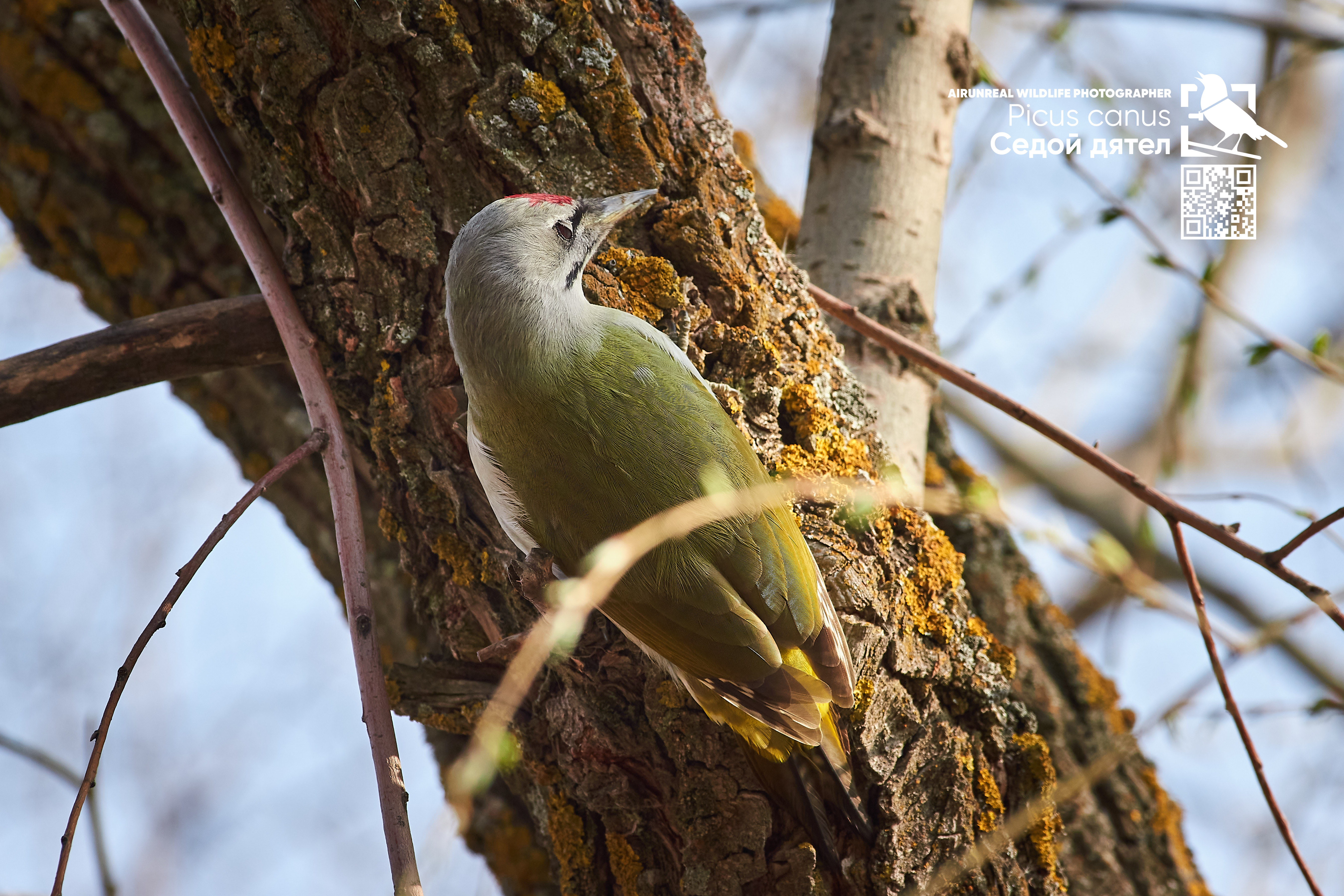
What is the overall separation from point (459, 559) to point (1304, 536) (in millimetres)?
1827

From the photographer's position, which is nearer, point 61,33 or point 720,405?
point 720,405

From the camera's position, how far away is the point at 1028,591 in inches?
141

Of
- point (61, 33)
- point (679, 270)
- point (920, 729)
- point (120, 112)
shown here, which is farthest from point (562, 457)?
point (61, 33)

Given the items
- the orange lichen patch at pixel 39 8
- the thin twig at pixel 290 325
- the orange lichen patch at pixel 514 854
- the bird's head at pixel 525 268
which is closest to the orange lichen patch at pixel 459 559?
the thin twig at pixel 290 325

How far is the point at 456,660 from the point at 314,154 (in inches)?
50.7

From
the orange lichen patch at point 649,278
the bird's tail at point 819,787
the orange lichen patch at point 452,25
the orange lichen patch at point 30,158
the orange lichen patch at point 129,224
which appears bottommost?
the bird's tail at point 819,787

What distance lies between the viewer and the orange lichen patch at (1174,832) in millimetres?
3236

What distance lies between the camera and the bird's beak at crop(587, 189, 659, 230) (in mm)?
2434

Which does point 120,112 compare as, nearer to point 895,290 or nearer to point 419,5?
point 419,5

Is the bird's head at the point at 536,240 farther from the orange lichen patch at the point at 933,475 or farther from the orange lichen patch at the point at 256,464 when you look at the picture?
the orange lichen patch at the point at 256,464

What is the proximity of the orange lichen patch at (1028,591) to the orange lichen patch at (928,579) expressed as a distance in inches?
40.3

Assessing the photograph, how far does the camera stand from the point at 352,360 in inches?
97.5

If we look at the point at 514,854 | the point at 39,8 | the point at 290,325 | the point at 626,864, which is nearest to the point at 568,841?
the point at 626,864

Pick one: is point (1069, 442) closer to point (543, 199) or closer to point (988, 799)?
point (988, 799)
